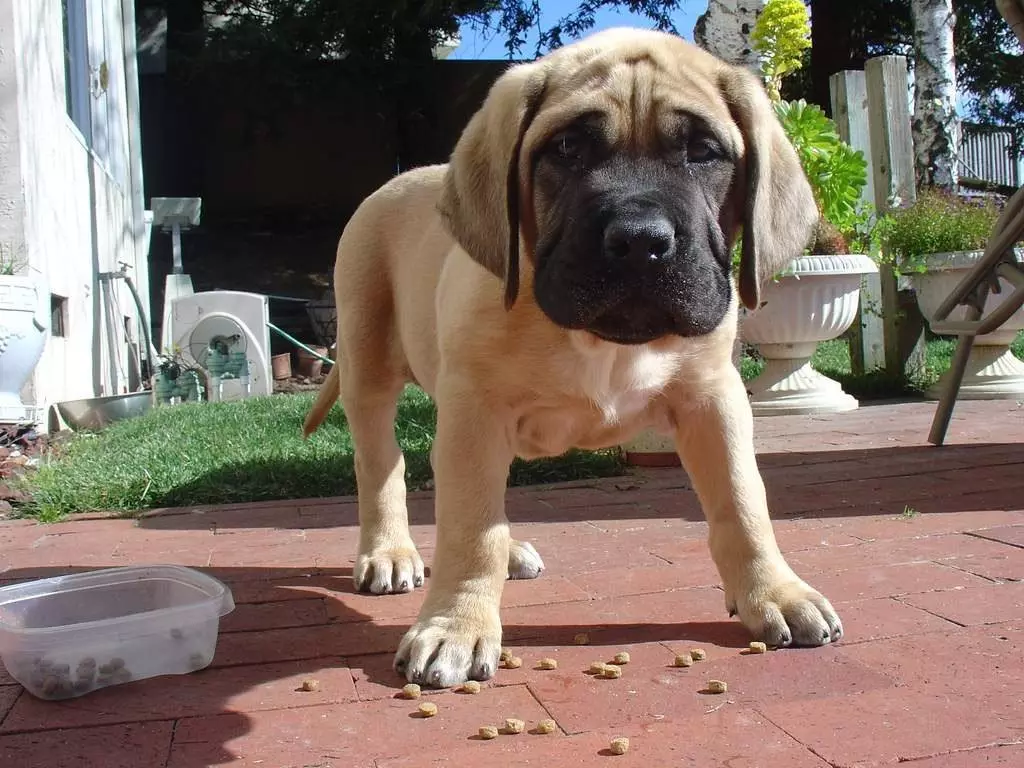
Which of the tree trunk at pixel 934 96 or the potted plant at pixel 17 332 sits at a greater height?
the tree trunk at pixel 934 96

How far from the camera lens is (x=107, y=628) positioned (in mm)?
2236

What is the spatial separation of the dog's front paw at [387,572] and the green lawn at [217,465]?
1623mm

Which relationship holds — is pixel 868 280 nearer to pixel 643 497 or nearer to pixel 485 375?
pixel 643 497

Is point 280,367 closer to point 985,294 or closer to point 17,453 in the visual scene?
point 17,453

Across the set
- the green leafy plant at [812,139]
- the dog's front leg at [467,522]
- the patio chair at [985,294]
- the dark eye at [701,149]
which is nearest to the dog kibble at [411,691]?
the dog's front leg at [467,522]

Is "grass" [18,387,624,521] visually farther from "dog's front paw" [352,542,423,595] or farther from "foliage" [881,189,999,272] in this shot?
"foliage" [881,189,999,272]

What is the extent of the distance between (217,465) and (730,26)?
11.6ft

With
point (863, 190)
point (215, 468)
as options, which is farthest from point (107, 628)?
point (863, 190)

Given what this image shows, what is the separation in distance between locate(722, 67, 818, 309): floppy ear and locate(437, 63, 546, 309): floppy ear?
1.58 feet

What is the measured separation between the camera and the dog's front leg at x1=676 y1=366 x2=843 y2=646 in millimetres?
2484

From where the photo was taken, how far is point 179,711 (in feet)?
6.89

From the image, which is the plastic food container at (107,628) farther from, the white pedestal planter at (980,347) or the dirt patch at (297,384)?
the dirt patch at (297,384)

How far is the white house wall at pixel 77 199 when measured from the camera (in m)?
6.13

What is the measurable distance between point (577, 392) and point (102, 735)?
1.23 m
